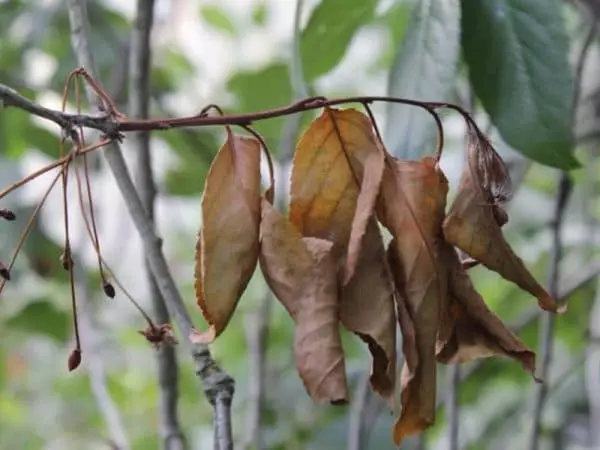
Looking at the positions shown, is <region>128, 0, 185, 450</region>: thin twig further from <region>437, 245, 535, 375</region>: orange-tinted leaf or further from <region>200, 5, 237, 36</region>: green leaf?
<region>200, 5, 237, 36</region>: green leaf

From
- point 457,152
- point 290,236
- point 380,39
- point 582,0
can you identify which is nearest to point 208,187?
point 290,236

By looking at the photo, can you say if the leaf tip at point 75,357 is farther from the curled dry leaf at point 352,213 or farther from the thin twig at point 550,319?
the thin twig at point 550,319

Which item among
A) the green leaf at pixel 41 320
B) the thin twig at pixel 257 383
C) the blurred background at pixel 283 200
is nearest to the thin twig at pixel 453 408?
the blurred background at pixel 283 200

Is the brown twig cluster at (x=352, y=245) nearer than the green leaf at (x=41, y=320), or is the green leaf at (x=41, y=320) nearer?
the brown twig cluster at (x=352, y=245)

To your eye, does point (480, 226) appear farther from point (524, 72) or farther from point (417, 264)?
point (524, 72)

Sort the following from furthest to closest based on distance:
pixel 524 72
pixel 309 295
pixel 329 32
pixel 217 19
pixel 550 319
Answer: pixel 217 19 → pixel 550 319 → pixel 329 32 → pixel 524 72 → pixel 309 295

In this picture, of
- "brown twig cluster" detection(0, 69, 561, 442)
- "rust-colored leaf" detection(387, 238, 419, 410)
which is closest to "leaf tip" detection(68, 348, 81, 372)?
"brown twig cluster" detection(0, 69, 561, 442)

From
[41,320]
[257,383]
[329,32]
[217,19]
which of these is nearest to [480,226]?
[329,32]
